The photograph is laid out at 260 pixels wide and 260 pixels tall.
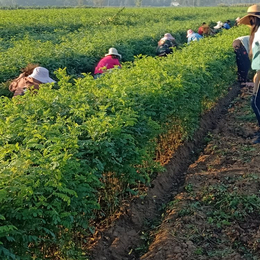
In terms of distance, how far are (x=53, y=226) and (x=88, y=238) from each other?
1.57m

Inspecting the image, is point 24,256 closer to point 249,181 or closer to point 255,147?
point 249,181

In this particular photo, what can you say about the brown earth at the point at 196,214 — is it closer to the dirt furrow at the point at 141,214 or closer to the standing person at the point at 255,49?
the dirt furrow at the point at 141,214

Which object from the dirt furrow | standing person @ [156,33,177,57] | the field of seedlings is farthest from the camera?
standing person @ [156,33,177,57]

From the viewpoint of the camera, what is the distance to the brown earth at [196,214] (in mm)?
4586

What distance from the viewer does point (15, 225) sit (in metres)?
2.98

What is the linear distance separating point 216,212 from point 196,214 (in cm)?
28

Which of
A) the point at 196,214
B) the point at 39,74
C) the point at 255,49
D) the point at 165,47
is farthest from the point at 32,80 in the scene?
the point at 165,47

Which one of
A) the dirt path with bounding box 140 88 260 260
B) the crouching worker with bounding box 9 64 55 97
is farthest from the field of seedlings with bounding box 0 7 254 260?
the crouching worker with bounding box 9 64 55 97

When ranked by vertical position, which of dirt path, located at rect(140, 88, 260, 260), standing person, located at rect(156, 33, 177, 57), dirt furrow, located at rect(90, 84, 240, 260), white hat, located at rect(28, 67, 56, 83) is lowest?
dirt furrow, located at rect(90, 84, 240, 260)

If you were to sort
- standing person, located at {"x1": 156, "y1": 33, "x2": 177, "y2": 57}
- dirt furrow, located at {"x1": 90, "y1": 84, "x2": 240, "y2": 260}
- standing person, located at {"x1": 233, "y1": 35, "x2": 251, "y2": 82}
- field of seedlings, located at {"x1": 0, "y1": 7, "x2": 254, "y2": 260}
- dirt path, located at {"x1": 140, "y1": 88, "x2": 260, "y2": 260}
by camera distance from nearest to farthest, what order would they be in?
field of seedlings, located at {"x1": 0, "y1": 7, "x2": 254, "y2": 260}
dirt path, located at {"x1": 140, "y1": 88, "x2": 260, "y2": 260}
dirt furrow, located at {"x1": 90, "y1": 84, "x2": 240, "y2": 260}
standing person, located at {"x1": 233, "y1": 35, "x2": 251, "y2": 82}
standing person, located at {"x1": 156, "y1": 33, "x2": 177, "y2": 57}

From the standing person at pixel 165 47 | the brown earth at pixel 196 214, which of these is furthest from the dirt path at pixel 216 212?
the standing person at pixel 165 47

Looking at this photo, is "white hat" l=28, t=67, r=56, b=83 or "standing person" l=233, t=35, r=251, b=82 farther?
"standing person" l=233, t=35, r=251, b=82

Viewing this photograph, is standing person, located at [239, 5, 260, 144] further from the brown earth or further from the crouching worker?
the crouching worker

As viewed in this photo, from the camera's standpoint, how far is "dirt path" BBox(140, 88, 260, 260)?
455 centimetres
